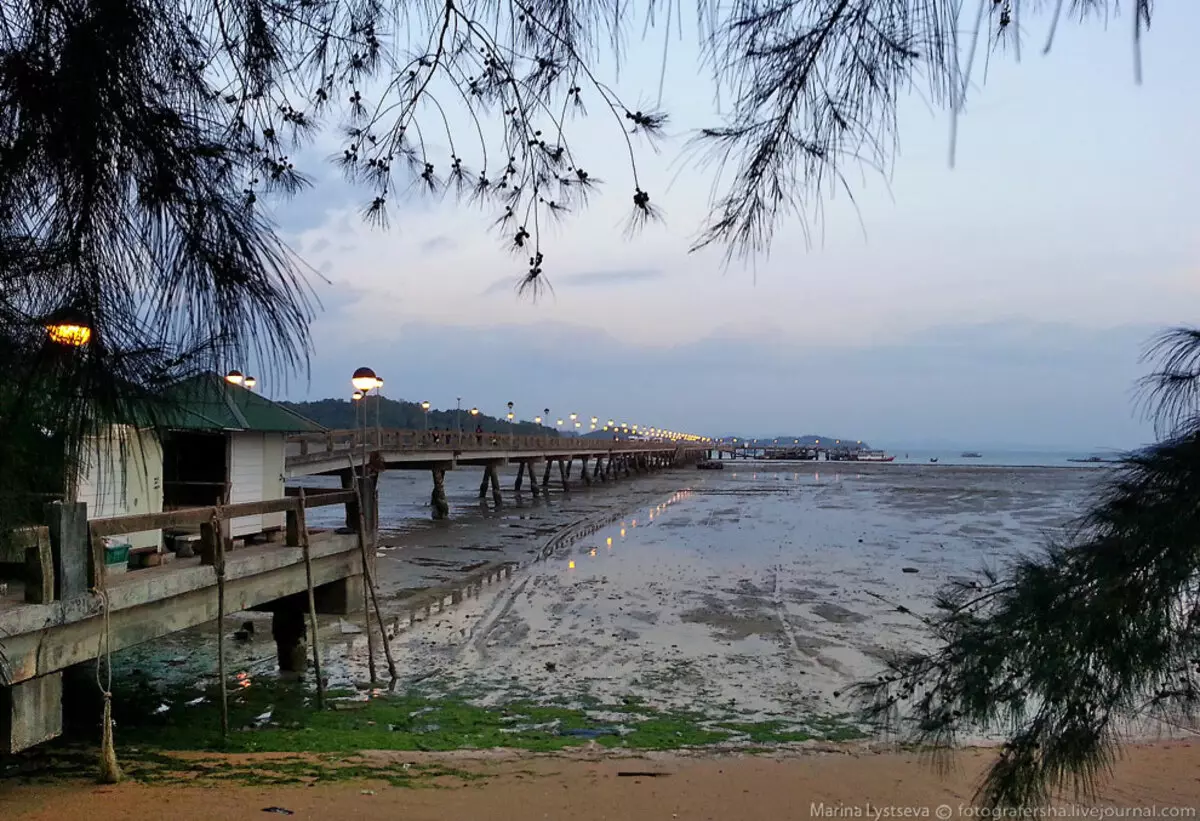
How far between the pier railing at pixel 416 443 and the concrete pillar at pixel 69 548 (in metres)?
6.99

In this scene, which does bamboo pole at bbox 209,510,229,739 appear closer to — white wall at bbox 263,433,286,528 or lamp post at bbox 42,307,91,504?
lamp post at bbox 42,307,91,504

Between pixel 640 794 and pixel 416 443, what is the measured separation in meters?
26.3

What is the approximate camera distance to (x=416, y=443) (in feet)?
104

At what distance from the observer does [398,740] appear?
8172 millimetres

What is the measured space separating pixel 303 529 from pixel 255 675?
234 cm

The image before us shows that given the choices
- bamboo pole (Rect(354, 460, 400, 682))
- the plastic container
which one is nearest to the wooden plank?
the plastic container

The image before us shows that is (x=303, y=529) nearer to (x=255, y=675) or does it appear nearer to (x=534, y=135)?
(x=255, y=675)

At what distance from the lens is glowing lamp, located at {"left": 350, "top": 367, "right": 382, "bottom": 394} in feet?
49.0

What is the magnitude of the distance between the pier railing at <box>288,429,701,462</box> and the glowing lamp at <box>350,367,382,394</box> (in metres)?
0.92

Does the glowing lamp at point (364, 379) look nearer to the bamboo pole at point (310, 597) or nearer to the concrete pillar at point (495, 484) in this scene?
the bamboo pole at point (310, 597)

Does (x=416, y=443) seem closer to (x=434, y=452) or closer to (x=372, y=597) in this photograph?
(x=434, y=452)

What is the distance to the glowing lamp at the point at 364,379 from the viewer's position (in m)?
14.9

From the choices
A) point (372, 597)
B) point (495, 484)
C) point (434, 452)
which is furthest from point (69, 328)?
point (495, 484)

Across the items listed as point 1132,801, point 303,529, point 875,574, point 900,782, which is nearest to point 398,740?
point 303,529
